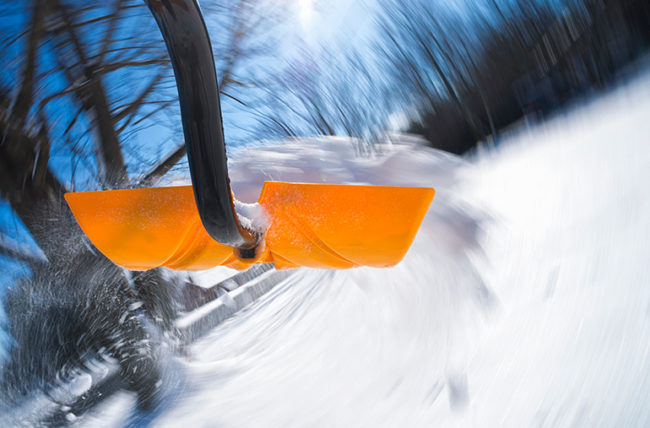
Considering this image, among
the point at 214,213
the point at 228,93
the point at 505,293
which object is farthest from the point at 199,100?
the point at 505,293

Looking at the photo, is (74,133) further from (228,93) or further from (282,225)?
(282,225)

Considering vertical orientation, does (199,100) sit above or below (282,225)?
above

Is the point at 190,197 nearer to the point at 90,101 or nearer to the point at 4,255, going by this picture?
the point at 90,101

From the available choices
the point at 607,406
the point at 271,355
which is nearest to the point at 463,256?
the point at 607,406

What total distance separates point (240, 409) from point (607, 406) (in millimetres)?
1073

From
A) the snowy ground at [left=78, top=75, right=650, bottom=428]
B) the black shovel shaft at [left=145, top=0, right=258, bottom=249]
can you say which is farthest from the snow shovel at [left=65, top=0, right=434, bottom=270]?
the snowy ground at [left=78, top=75, right=650, bottom=428]

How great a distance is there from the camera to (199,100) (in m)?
0.44

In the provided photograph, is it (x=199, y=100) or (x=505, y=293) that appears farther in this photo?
(x=505, y=293)

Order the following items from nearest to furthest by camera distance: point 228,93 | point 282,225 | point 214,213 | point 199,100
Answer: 1. point 199,100
2. point 214,213
3. point 282,225
4. point 228,93

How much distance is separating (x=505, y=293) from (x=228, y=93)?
33.7 inches

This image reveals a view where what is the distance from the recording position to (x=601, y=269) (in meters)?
0.68

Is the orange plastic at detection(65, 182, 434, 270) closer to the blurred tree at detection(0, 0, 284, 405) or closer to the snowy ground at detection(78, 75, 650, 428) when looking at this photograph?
the snowy ground at detection(78, 75, 650, 428)

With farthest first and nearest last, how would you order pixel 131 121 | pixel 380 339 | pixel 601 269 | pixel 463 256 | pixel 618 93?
pixel 380 339 → pixel 131 121 → pixel 463 256 → pixel 601 269 → pixel 618 93

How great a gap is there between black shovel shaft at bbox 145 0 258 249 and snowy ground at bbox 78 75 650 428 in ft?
1.34
